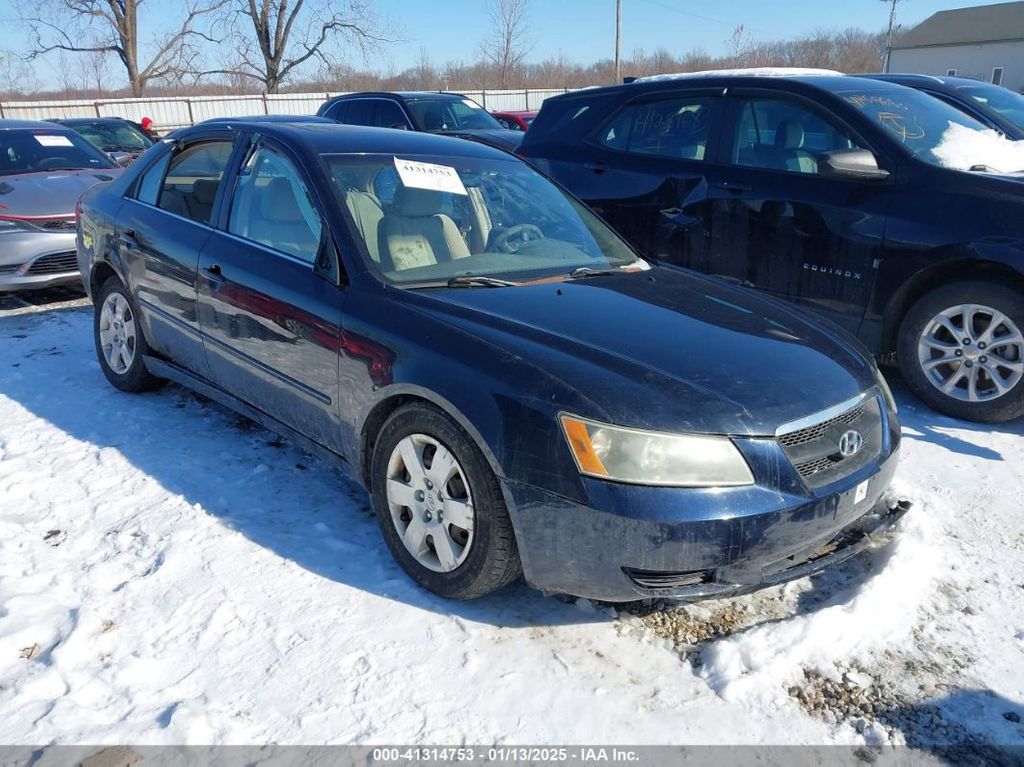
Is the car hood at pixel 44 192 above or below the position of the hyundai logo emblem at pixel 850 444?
above

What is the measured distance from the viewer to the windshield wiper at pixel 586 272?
3.47 metres

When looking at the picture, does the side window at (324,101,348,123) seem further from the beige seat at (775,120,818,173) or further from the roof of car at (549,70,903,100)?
the beige seat at (775,120,818,173)

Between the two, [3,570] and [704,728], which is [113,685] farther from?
[704,728]

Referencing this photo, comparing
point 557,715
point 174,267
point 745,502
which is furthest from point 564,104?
point 557,715

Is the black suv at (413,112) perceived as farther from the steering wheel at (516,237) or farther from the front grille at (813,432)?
the front grille at (813,432)

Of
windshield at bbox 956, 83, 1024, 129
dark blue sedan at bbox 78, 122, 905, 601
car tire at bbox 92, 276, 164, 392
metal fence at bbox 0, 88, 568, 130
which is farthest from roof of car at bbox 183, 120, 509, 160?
metal fence at bbox 0, 88, 568, 130

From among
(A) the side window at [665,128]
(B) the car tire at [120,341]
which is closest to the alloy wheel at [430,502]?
(B) the car tire at [120,341]

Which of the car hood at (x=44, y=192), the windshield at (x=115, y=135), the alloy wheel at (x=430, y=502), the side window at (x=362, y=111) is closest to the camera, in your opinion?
the alloy wheel at (x=430, y=502)

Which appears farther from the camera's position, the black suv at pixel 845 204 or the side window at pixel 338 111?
the side window at pixel 338 111

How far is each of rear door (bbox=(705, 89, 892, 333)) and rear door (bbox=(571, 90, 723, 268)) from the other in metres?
0.14

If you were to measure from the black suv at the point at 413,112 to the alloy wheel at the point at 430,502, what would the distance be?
8.77 m

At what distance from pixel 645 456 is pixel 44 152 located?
7.94 metres

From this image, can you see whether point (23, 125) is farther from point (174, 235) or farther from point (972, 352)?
point (972, 352)

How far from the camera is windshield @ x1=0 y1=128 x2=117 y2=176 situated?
25.8 feet
